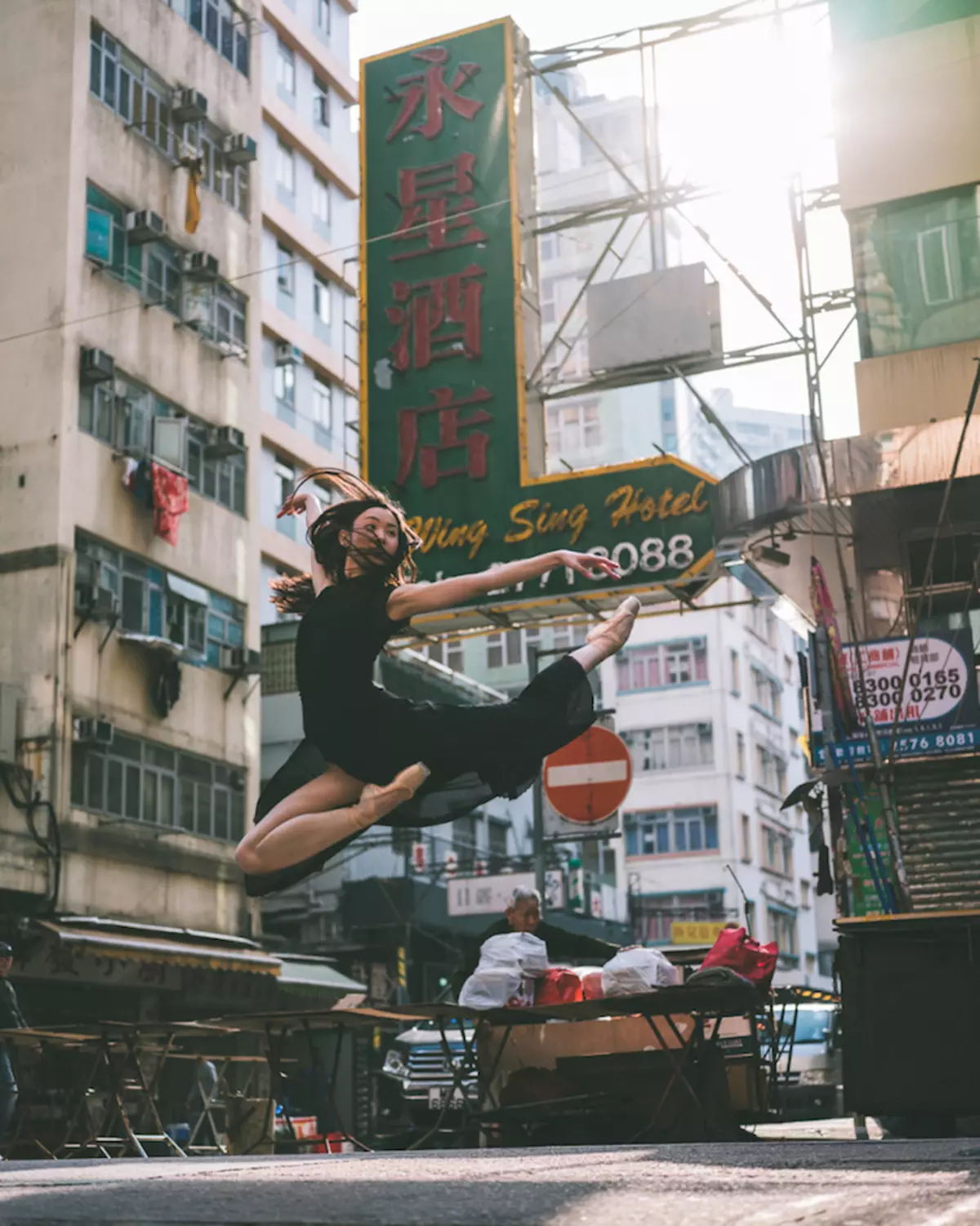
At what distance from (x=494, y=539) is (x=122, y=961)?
9006 millimetres

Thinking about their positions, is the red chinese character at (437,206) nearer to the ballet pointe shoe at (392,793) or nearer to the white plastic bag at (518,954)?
the white plastic bag at (518,954)

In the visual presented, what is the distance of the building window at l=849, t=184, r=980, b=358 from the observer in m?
14.6

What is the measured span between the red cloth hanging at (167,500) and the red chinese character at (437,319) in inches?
313

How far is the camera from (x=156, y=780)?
25375 millimetres

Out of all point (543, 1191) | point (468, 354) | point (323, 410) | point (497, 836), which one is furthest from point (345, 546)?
point (497, 836)

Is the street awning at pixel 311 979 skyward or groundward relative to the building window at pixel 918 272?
groundward

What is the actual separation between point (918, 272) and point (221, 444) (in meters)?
15.0

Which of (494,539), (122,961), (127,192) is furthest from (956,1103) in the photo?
(127,192)

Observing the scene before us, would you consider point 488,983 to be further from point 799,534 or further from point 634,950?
point 799,534

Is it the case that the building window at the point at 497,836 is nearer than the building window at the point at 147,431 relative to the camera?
No

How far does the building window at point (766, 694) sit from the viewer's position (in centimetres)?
5709

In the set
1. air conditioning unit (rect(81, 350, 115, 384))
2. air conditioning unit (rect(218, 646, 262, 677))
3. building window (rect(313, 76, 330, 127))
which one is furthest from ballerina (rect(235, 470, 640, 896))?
building window (rect(313, 76, 330, 127))

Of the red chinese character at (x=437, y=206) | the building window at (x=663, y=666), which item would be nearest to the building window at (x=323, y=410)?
the red chinese character at (x=437, y=206)

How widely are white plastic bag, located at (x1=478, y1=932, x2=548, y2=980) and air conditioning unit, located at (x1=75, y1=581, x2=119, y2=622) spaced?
16285mm
